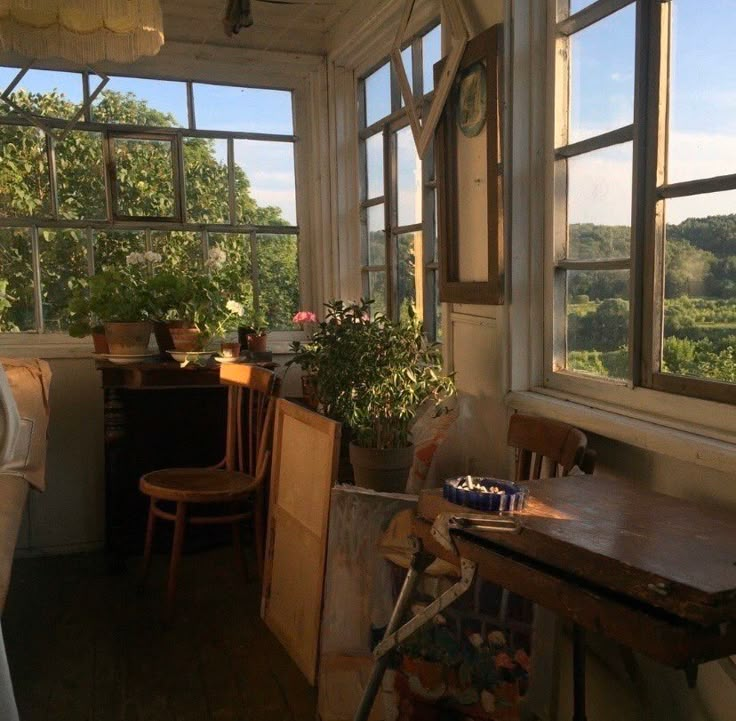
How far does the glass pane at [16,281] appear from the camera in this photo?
357 centimetres

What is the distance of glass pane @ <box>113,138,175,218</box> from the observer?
3.73 metres

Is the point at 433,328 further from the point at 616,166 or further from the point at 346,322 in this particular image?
the point at 616,166

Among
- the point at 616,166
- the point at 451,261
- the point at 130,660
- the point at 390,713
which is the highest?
the point at 616,166

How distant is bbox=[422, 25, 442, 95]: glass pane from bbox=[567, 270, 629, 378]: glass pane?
1.21 m

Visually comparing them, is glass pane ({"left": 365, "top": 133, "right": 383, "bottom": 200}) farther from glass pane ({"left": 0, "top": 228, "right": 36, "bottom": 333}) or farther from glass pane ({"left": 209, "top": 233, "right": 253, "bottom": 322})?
glass pane ({"left": 0, "top": 228, "right": 36, "bottom": 333})

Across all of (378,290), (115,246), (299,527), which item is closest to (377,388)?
(299,527)

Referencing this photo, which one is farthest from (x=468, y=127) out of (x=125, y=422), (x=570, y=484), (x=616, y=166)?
(x=125, y=422)

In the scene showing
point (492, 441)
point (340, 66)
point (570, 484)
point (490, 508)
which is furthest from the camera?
point (340, 66)

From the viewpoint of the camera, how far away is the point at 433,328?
301 centimetres

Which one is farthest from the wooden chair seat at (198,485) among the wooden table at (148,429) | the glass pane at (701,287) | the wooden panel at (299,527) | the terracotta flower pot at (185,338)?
the glass pane at (701,287)

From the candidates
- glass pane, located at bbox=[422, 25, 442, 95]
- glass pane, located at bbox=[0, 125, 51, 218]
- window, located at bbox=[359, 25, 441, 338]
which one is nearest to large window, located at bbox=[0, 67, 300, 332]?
glass pane, located at bbox=[0, 125, 51, 218]

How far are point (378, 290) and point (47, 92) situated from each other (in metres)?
1.86

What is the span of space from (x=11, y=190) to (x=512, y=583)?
326 cm

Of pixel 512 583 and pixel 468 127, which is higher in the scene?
pixel 468 127
